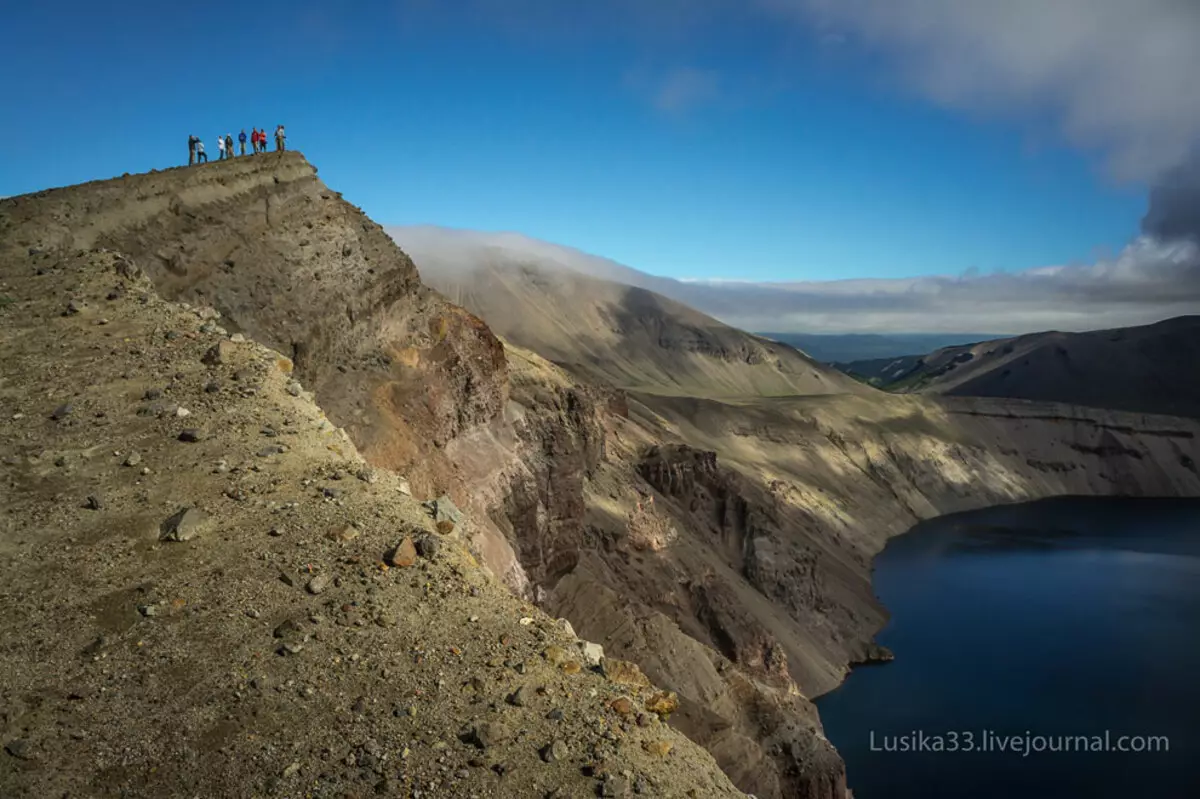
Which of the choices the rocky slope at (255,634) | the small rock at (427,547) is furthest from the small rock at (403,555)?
the small rock at (427,547)

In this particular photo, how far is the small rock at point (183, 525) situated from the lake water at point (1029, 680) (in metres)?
41.1

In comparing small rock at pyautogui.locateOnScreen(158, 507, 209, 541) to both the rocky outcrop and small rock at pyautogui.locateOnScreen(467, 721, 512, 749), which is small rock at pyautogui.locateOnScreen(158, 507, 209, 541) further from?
the rocky outcrop

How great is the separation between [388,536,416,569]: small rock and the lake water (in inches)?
1544

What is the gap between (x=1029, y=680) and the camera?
5641 cm

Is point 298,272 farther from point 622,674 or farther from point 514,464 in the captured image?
point 622,674

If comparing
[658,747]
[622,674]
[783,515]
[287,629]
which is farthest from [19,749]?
[783,515]

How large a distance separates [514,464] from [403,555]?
23880 millimetres

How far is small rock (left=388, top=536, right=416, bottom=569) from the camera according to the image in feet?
41.0

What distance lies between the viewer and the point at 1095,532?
11138 cm

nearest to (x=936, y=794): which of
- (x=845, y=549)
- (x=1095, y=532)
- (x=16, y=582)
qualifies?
(x=16, y=582)

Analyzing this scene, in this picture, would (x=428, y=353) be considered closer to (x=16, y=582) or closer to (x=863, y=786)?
(x=16, y=582)

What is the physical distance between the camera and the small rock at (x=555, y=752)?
9484 mm

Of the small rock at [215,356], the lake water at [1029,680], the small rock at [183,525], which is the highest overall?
the small rock at [215,356]

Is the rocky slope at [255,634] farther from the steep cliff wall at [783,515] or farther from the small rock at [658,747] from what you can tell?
the steep cliff wall at [783,515]
